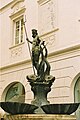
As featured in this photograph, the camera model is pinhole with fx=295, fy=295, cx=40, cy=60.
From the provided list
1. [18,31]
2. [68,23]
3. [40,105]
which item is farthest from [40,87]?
[18,31]

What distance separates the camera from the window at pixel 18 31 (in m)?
13.0

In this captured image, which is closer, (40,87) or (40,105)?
(40,105)

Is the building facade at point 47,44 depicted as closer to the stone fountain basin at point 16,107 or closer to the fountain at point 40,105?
the fountain at point 40,105

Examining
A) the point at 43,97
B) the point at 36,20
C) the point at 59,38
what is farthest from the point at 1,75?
the point at 43,97

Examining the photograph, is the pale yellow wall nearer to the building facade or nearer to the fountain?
the building facade

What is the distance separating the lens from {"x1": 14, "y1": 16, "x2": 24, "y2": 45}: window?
42.8 ft

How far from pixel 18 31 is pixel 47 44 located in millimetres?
2687

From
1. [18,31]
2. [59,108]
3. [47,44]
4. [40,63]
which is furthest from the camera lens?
[18,31]

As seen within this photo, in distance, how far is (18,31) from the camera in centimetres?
1341

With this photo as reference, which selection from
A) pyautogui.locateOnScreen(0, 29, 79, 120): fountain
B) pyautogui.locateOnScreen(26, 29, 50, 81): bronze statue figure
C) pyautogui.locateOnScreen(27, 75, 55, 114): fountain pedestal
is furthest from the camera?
pyautogui.locateOnScreen(26, 29, 50, 81): bronze statue figure

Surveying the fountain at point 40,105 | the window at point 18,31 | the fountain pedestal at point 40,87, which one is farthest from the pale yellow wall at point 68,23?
the fountain pedestal at point 40,87

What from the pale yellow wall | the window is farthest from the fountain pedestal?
the window

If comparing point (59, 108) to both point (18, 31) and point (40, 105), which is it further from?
point (18, 31)

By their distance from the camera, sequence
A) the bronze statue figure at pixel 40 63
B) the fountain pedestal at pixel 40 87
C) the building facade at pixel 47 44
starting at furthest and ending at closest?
the building facade at pixel 47 44, the bronze statue figure at pixel 40 63, the fountain pedestal at pixel 40 87
